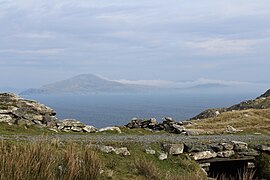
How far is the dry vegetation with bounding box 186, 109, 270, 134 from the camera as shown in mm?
30391

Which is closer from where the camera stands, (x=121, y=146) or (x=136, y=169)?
(x=136, y=169)

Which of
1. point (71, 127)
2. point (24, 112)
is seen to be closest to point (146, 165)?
point (71, 127)

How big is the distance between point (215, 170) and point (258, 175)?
2.18 m

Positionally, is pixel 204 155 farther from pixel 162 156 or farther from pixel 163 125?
pixel 163 125

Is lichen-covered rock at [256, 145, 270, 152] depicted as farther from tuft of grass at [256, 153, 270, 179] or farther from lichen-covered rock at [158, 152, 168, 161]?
lichen-covered rock at [158, 152, 168, 161]

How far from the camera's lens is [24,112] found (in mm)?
25469

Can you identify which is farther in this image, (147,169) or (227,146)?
(227,146)

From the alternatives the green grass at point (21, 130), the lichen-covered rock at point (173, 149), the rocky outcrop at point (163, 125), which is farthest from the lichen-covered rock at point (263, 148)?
the green grass at point (21, 130)

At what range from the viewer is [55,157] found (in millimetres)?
10273

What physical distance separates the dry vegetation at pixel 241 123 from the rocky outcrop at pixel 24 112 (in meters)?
10.6

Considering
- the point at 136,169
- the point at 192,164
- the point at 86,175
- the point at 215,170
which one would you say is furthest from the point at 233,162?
the point at 86,175

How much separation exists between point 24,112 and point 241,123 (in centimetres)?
1712

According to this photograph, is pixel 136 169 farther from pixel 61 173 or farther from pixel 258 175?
pixel 258 175

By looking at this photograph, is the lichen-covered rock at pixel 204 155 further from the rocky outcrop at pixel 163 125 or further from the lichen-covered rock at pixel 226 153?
the rocky outcrop at pixel 163 125
